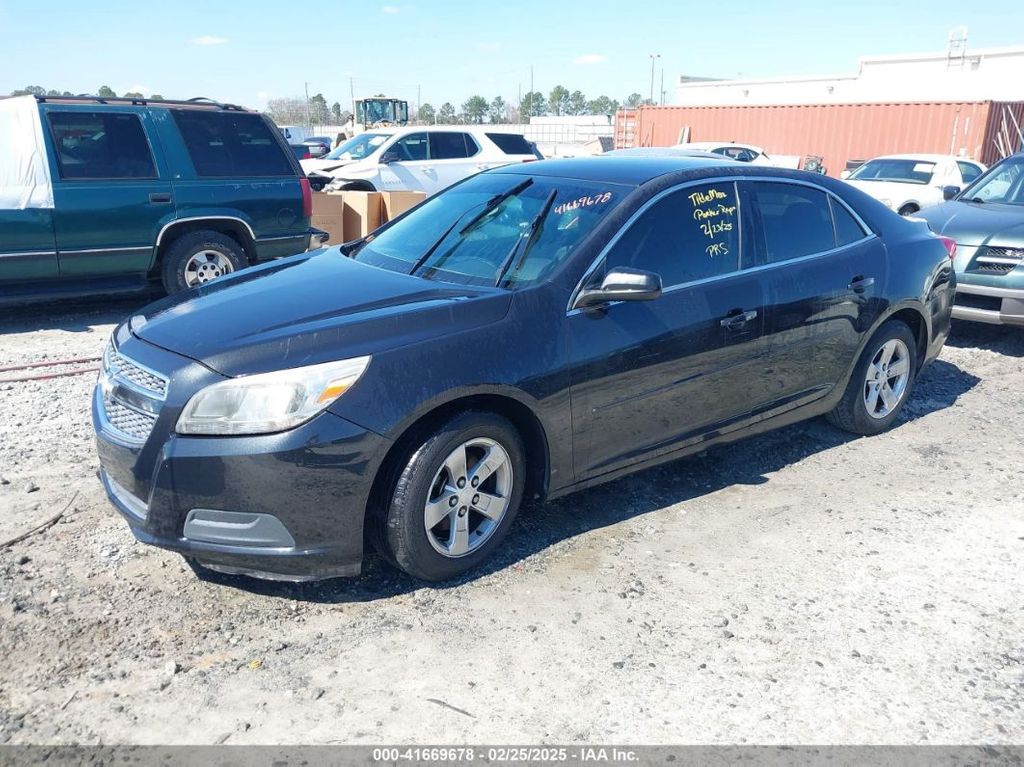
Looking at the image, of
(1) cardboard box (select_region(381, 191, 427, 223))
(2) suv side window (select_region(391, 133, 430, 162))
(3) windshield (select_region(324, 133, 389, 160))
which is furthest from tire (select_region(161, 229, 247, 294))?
(3) windshield (select_region(324, 133, 389, 160))

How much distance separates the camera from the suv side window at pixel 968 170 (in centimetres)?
1549

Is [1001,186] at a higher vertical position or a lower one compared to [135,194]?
higher

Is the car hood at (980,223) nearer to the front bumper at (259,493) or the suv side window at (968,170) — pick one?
the front bumper at (259,493)

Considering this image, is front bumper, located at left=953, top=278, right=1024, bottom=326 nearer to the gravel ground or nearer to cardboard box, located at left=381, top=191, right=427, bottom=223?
the gravel ground

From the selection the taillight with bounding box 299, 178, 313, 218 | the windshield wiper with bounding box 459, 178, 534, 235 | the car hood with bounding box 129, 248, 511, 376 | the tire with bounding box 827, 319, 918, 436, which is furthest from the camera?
the taillight with bounding box 299, 178, 313, 218

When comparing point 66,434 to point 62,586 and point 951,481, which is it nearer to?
point 62,586

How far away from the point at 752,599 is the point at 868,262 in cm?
254

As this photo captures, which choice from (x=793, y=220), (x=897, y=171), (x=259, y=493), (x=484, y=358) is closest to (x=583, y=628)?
(x=484, y=358)

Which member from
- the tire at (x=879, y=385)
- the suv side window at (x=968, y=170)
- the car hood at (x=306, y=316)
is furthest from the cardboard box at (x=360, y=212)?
the suv side window at (x=968, y=170)

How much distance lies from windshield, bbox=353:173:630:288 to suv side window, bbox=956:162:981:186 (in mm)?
13775

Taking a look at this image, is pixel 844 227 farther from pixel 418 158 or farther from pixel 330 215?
pixel 418 158

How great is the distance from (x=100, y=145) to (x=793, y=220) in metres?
6.25

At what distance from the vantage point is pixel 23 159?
7.47 meters

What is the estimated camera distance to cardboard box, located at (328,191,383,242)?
34.7ft
